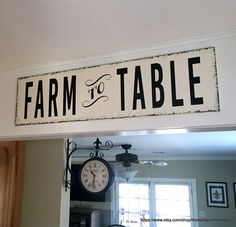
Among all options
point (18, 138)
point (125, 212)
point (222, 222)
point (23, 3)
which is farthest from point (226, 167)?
point (23, 3)

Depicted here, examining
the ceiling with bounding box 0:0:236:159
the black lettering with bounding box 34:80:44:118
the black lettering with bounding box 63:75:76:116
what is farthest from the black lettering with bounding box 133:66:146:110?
the black lettering with bounding box 34:80:44:118

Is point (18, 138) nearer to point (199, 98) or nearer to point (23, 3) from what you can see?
point (23, 3)

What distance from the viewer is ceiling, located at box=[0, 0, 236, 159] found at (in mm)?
877

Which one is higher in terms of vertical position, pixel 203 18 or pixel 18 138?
pixel 203 18

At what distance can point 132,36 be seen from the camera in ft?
3.48

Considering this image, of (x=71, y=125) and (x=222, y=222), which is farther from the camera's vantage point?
(x=222, y=222)

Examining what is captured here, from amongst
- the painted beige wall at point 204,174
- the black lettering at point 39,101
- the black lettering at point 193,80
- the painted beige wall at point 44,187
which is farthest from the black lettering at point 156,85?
the painted beige wall at point 204,174

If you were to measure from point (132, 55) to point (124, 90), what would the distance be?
0.52ft

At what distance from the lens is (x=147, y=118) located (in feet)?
3.60

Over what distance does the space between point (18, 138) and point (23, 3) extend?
2.28 ft

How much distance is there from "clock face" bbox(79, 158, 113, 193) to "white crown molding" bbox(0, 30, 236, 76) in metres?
1.64

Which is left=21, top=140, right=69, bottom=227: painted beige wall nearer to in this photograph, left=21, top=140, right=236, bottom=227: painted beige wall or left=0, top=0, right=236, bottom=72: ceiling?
left=21, top=140, right=236, bottom=227: painted beige wall

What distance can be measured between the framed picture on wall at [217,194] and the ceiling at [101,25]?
5.18 m

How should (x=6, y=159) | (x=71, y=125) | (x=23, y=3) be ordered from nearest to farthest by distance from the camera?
(x=23, y=3)
(x=71, y=125)
(x=6, y=159)
